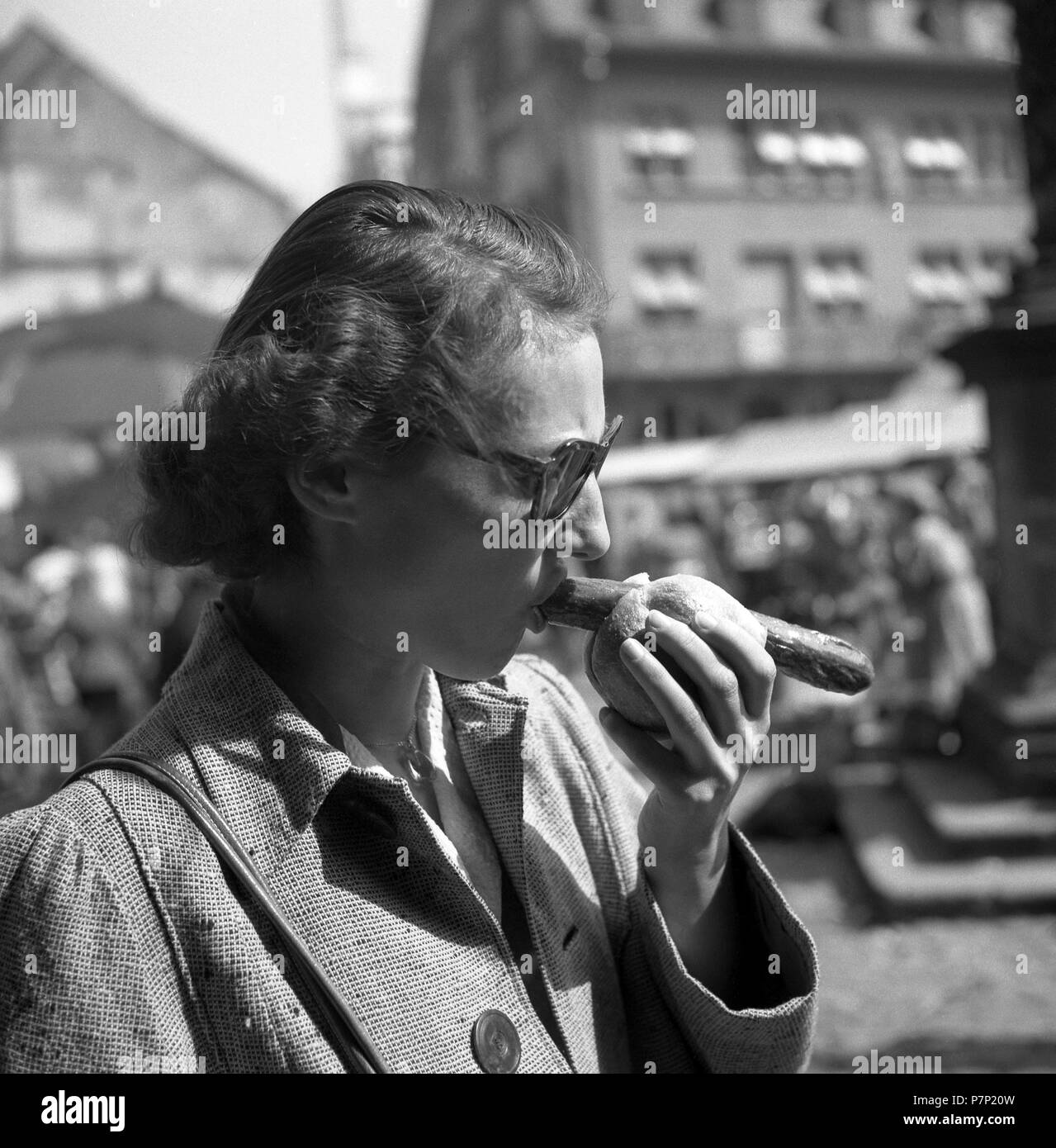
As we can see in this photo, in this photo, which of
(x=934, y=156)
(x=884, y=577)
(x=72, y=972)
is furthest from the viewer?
(x=934, y=156)

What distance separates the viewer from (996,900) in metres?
5.82

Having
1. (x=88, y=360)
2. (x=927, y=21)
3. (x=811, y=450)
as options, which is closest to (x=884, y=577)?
(x=811, y=450)

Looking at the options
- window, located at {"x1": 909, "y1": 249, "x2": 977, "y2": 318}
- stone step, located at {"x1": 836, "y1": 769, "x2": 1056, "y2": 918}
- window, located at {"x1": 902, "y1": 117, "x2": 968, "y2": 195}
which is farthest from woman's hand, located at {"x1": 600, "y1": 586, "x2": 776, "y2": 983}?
window, located at {"x1": 902, "y1": 117, "x2": 968, "y2": 195}

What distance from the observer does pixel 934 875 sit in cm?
605

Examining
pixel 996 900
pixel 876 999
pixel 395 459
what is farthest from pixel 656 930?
pixel 996 900

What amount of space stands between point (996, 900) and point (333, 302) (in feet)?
17.7

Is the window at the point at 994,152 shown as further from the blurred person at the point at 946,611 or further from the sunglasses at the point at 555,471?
the sunglasses at the point at 555,471

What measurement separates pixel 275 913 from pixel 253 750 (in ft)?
0.65

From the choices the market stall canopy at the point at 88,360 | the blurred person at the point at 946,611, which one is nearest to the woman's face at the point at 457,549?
the blurred person at the point at 946,611

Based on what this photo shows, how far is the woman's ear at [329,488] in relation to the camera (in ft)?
4.68

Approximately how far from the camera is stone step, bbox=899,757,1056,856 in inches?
241

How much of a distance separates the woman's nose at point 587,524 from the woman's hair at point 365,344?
16 centimetres

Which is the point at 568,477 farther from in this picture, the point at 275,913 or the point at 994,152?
the point at 994,152

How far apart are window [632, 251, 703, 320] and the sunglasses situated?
112 ft
